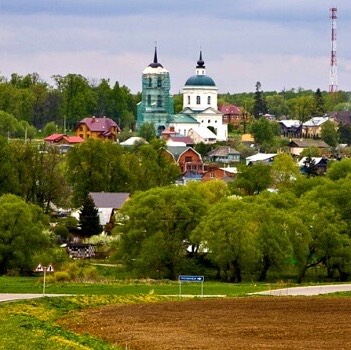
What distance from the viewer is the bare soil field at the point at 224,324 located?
30.4 metres

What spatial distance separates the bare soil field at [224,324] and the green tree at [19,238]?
2171 centimetres

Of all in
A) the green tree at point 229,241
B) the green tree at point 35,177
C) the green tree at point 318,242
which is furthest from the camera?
the green tree at point 35,177

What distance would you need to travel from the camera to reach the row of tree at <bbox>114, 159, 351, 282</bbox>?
61.6 metres

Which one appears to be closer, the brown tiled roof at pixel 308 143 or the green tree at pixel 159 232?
the green tree at pixel 159 232

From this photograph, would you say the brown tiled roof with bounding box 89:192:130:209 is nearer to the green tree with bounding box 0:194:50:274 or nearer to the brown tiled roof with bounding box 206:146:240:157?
the green tree with bounding box 0:194:50:274

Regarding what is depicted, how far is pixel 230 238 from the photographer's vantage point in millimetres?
61375

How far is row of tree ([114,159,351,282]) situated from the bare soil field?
19141mm

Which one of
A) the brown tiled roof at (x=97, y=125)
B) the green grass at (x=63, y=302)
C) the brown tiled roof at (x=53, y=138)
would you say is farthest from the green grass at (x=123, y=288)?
the brown tiled roof at (x=97, y=125)

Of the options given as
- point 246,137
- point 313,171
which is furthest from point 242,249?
point 246,137

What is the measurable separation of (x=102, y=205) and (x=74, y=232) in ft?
24.4

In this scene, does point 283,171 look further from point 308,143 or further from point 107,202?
point 308,143

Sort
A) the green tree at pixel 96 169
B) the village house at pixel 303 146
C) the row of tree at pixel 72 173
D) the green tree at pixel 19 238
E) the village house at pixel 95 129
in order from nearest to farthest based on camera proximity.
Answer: the green tree at pixel 19 238
the row of tree at pixel 72 173
the green tree at pixel 96 169
the village house at pixel 303 146
the village house at pixel 95 129

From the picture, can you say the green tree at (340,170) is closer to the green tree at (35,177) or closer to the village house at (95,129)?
the green tree at (35,177)

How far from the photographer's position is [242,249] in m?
61.1
